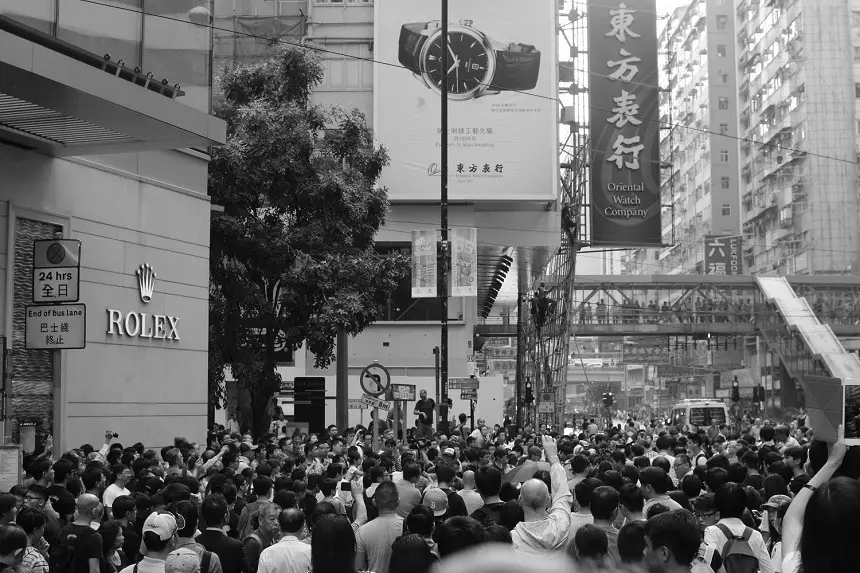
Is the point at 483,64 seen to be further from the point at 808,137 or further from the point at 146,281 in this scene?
the point at 808,137

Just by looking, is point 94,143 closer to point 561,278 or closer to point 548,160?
point 548,160

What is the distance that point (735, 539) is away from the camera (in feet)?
21.1

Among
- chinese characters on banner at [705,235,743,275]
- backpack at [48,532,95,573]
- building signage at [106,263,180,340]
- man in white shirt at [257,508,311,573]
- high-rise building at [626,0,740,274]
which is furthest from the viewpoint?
high-rise building at [626,0,740,274]

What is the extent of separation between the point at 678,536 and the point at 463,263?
71.8 feet

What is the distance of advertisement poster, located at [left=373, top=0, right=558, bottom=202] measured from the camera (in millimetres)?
40031

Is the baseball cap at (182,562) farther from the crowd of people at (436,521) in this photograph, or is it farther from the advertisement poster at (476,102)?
the advertisement poster at (476,102)

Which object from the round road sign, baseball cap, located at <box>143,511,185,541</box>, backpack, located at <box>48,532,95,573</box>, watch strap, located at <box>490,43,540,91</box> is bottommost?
backpack, located at <box>48,532,95,573</box>

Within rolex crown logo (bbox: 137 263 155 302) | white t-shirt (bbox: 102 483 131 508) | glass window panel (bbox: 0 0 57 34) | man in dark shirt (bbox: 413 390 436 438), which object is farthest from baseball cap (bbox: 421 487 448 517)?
man in dark shirt (bbox: 413 390 436 438)

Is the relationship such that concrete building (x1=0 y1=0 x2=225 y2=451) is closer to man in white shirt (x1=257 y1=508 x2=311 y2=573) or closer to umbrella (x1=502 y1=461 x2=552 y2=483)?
umbrella (x1=502 y1=461 x2=552 y2=483)

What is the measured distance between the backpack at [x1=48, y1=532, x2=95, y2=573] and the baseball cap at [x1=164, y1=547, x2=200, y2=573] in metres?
1.43

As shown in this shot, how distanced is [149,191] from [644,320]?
154 ft

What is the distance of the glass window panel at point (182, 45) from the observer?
53.5 ft

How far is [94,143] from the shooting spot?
1587cm

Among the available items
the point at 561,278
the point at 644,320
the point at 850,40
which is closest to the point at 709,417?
the point at 561,278
